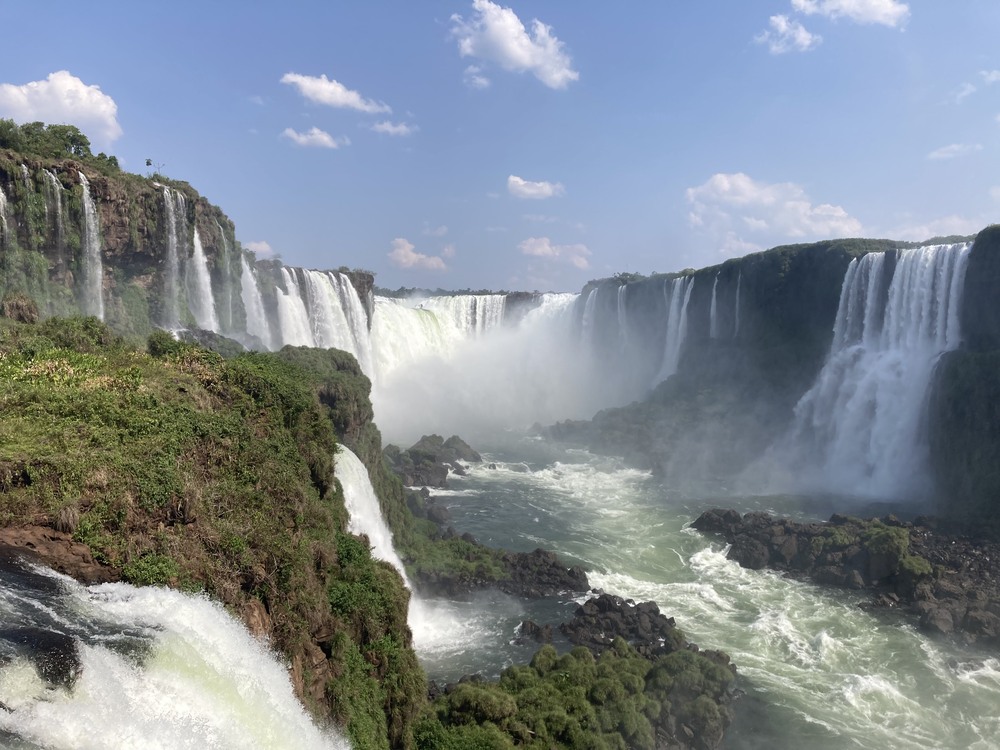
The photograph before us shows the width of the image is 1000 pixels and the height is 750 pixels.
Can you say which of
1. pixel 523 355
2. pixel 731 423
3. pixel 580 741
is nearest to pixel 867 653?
pixel 580 741

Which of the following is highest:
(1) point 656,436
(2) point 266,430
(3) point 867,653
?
(2) point 266,430

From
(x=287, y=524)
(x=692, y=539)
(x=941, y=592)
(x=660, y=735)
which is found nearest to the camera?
(x=287, y=524)

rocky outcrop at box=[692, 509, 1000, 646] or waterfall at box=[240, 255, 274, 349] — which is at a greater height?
waterfall at box=[240, 255, 274, 349]

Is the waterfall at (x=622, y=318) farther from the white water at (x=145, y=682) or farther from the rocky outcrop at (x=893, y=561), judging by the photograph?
the white water at (x=145, y=682)

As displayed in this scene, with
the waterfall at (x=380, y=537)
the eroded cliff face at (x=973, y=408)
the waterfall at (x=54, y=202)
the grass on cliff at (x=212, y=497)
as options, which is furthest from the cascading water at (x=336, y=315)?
the eroded cliff face at (x=973, y=408)

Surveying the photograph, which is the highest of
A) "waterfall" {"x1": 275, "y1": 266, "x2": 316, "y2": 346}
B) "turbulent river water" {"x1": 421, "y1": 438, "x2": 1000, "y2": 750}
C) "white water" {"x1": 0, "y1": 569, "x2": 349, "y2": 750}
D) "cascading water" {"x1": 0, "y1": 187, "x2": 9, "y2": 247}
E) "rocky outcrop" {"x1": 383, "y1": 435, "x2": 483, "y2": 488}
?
"cascading water" {"x1": 0, "y1": 187, "x2": 9, "y2": 247}

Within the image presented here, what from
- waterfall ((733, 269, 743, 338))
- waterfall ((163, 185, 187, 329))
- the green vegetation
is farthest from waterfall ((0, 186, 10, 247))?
waterfall ((733, 269, 743, 338))

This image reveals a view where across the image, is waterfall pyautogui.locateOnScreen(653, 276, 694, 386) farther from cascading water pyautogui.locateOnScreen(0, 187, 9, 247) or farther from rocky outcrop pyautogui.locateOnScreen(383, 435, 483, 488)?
cascading water pyautogui.locateOnScreen(0, 187, 9, 247)

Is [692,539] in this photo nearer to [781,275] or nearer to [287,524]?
[287,524]
